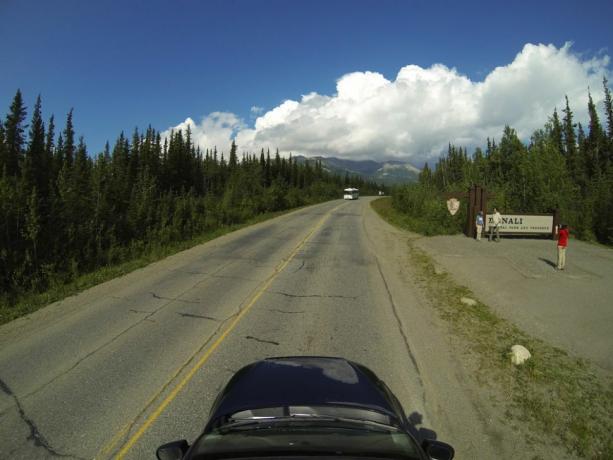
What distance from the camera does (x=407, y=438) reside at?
2.45 m

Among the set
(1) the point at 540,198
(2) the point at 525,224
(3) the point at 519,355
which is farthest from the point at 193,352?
(1) the point at 540,198

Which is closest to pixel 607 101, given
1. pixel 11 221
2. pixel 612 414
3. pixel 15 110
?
pixel 612 414

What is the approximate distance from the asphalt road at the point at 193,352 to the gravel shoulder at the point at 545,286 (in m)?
2.02

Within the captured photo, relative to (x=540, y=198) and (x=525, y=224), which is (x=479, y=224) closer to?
(x=525, y=224)

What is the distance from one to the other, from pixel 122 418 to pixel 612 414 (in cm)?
613

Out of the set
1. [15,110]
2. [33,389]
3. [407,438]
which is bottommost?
[33,389]

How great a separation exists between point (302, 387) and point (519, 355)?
4.72 metres

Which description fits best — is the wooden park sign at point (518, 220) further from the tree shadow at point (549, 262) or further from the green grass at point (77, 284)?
the green grass at point (77, 284)

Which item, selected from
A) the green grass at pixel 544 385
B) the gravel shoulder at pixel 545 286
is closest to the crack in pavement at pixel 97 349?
→ the green grass at pixel 544 385

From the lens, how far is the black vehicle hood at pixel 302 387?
9.23ft

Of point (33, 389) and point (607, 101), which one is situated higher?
point (607, 101)

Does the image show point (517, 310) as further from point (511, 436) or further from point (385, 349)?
point (511, 436)

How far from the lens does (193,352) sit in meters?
6.34

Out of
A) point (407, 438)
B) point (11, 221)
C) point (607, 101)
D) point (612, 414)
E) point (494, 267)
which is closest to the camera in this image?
point (407, 438)
